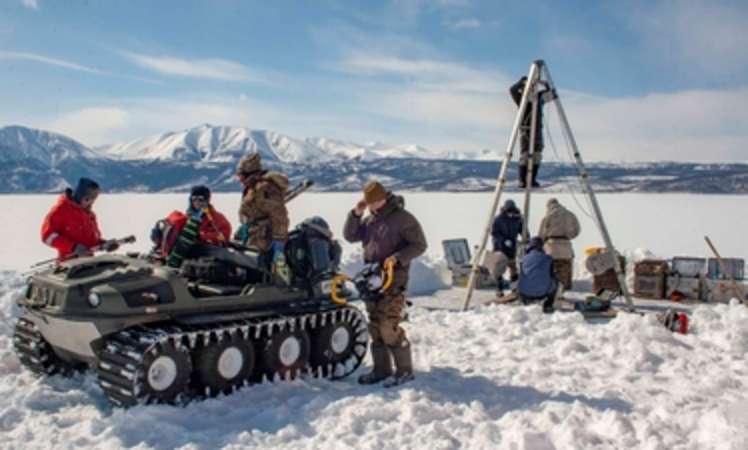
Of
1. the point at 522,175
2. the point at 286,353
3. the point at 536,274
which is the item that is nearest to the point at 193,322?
the point at 286,353

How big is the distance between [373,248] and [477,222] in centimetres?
2741

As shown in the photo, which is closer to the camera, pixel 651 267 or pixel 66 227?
pixel 66 227

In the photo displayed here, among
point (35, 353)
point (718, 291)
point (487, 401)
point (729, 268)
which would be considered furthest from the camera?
point (729, 268)

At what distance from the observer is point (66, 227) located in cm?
786

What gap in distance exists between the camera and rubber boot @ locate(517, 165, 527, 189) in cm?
1109

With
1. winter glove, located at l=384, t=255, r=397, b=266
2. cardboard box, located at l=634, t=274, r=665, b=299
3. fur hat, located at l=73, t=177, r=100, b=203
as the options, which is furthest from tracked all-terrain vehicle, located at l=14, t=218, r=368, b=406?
cardboard box, located at l=634, t=274, r=665, b=299

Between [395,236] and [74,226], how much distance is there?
4026 mm

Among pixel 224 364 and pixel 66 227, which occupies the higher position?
pixel 66 227

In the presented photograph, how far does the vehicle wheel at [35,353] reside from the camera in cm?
671

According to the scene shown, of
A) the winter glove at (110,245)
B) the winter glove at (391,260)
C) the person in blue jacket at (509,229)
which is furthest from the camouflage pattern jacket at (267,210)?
the person in blue jacket at (509,229)

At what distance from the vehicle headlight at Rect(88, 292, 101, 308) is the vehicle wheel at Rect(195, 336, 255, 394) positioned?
1.04 m

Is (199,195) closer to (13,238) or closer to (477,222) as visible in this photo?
(13,238)

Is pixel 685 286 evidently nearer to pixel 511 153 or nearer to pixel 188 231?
pixel 511 153

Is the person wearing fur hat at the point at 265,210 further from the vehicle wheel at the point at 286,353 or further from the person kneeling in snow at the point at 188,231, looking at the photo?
the vehicle wheel at the point at 286,353
